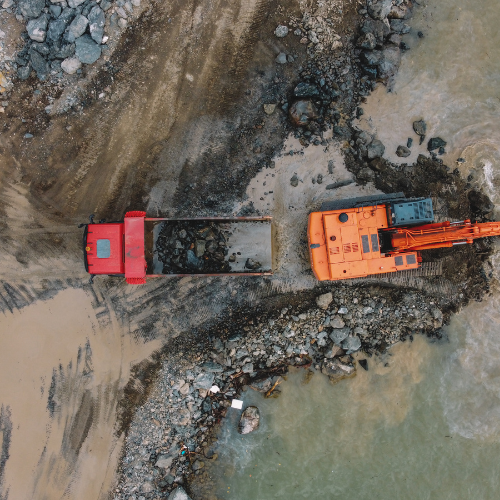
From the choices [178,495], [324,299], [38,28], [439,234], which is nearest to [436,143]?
[439,234]

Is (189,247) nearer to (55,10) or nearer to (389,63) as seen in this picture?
(55,10)

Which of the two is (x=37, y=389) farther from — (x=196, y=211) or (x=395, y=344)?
(x=395, y=344)

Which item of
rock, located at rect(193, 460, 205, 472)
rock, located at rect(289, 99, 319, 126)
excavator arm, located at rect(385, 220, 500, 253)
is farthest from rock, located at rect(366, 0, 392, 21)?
rock, located at rect(193, 460, 205, 472)

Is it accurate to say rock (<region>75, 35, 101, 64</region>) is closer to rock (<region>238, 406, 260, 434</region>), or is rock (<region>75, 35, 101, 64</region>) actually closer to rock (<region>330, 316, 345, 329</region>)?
rock (<region>330, 316, 345, 329</region>)

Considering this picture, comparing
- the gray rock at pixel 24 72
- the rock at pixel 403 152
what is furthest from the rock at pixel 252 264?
the gray rock at pixel 24 72

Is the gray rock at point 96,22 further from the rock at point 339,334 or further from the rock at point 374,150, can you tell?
the rock at point 339,334

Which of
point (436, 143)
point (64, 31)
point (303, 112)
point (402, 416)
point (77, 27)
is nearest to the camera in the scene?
point (77, 27)
